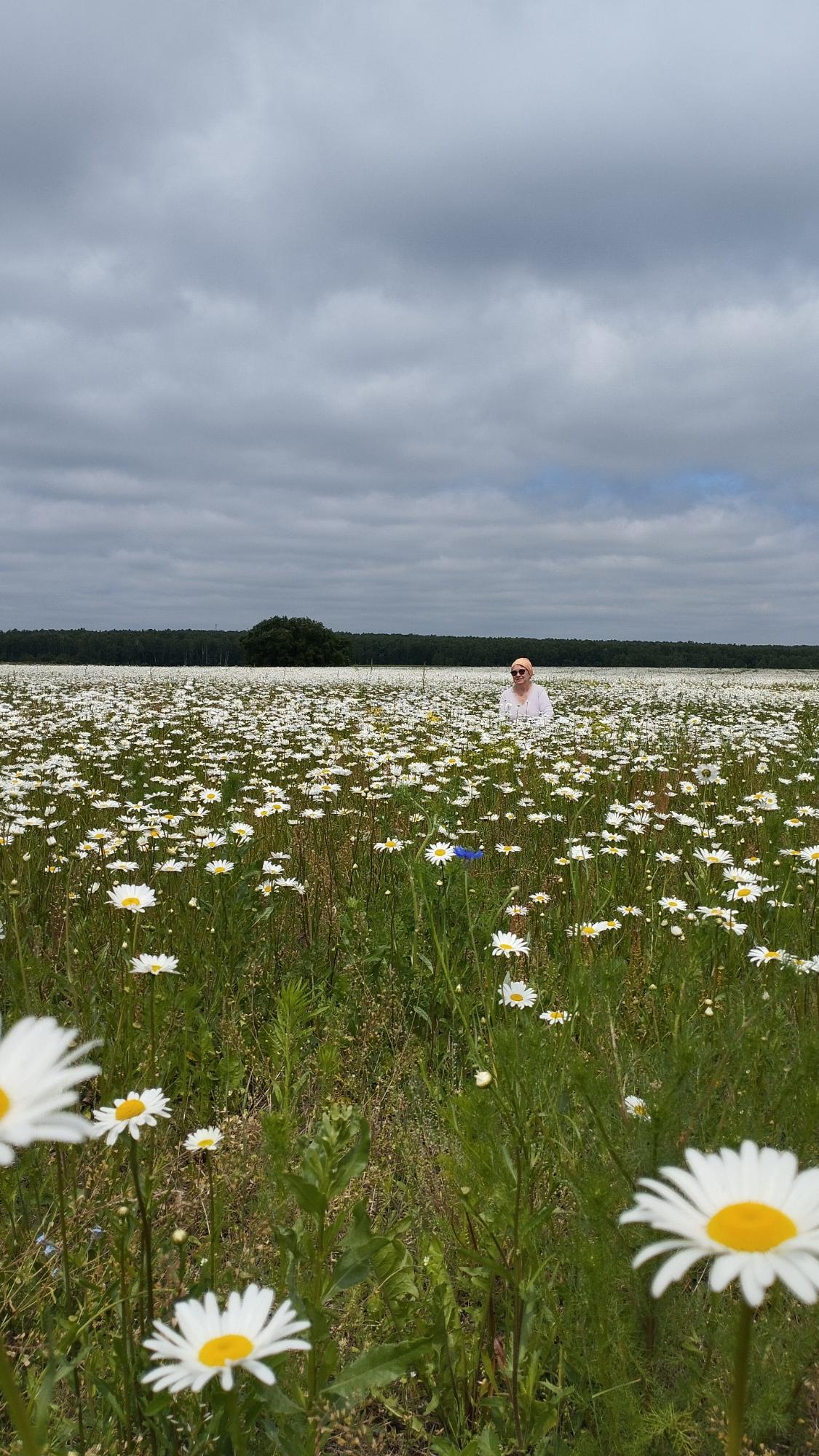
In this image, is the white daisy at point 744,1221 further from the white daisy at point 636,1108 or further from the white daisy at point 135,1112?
the white daisy at point 135,1112

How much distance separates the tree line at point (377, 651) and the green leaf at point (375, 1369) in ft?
165

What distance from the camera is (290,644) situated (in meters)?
56.2

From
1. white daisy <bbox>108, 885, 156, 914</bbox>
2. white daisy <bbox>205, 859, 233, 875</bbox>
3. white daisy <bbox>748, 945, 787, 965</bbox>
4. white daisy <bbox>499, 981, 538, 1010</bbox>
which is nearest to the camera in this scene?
white daisy <bbox>108, 885, 156, 914</bbox>

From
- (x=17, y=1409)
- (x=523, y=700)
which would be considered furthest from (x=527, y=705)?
(x=17, y=1409)

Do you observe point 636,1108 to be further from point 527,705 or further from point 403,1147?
point 527,705

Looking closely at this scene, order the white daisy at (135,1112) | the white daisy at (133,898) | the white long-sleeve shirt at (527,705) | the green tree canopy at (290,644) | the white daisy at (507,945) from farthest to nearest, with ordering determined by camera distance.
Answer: the green tree canopy at (290,644)
the white long-sleeve shirt at (527,705)
the white daisy at (507,945)
the white daisy at (133,898)
the white daisy at (135,1112)

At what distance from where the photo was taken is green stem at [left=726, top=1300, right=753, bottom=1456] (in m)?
0.81

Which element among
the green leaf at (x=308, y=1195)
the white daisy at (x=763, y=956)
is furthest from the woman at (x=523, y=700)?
the green leaf at (x=308, y=1195)

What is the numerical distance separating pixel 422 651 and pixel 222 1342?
2594 inches

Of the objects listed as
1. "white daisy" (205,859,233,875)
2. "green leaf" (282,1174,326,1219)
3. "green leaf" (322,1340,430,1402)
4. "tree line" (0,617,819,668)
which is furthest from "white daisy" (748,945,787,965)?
"tree line" (0,617,819,668)

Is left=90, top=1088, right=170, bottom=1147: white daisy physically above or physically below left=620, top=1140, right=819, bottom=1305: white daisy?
below

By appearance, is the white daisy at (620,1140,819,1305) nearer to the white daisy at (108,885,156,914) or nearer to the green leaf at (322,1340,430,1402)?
the green leaf at (322,1340,430,1402)

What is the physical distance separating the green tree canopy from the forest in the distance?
1830 millimetres

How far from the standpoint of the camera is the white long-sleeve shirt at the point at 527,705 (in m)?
10.3
